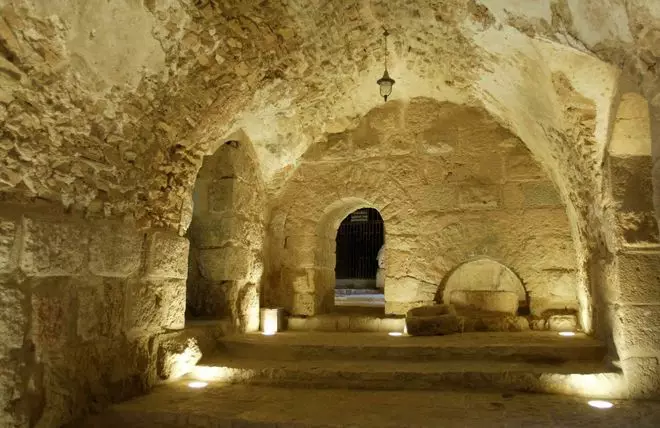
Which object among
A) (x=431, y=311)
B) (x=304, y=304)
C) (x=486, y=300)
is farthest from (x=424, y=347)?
(x=304, y=304)

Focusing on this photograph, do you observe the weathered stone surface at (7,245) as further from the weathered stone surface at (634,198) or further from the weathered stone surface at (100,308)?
the weathered stone surface at (634,198)

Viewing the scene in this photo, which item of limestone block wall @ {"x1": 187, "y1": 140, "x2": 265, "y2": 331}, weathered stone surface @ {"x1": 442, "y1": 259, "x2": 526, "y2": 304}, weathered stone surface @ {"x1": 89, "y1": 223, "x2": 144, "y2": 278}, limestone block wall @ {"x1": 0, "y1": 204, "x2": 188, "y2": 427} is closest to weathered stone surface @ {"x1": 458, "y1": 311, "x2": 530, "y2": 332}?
weathered stone surface @ {"x1": 442, "y1": 259, "x2": 526, "y2": 304}

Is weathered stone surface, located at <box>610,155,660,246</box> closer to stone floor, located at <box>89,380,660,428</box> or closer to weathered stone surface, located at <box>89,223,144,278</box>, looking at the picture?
stone floor, located at <box>89,380,660,428</box>

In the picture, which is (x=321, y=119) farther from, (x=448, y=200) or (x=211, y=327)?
(x=211, y=327)

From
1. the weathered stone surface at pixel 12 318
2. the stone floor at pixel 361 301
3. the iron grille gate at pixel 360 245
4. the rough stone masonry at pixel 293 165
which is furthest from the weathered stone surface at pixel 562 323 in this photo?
the iron grille gate at pixel 360 245

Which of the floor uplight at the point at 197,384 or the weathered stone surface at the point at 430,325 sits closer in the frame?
the floor uplight at the point at 197,384

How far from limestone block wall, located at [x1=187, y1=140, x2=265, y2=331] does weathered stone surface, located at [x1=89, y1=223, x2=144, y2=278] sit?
1535 millimetres

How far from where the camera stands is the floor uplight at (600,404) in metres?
3.34

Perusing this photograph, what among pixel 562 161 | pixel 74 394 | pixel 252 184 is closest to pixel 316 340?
pixel 252 184

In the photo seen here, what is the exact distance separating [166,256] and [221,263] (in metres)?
1.24

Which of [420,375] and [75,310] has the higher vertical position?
[75,310]

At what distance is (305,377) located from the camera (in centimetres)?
397

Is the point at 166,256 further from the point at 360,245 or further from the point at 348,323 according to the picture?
the point at 360,245

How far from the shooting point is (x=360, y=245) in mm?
14703
